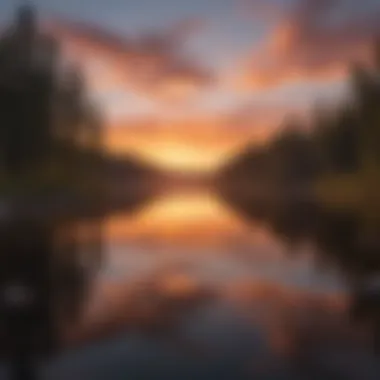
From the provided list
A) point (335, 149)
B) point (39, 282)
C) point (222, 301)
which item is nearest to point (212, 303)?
point (222, 301)

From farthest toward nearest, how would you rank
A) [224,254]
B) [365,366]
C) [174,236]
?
1. [174,236]
2. [224,254]
3. [365,366]

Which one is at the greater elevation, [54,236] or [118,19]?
[118,19]

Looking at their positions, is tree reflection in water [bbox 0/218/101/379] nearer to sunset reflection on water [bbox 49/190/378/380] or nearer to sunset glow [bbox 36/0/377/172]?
sunset reflection on water [bbox 49/190/378/380]

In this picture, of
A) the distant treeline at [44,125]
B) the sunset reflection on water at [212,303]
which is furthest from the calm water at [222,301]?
the distant treeline at [44,125]

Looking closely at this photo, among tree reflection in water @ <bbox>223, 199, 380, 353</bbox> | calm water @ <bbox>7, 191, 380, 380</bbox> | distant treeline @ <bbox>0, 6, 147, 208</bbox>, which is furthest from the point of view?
distant treeline @ <bbox>0, 6, 147, 208</bbox>

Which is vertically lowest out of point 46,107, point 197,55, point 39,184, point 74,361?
point 74,361

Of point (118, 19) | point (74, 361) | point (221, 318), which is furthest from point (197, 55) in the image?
point (74, 361)

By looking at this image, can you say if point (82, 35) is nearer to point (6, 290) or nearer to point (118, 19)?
point (118, 19)

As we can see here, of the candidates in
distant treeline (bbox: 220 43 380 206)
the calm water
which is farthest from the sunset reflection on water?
distant treeline (bbox: 220 43 380 206)
